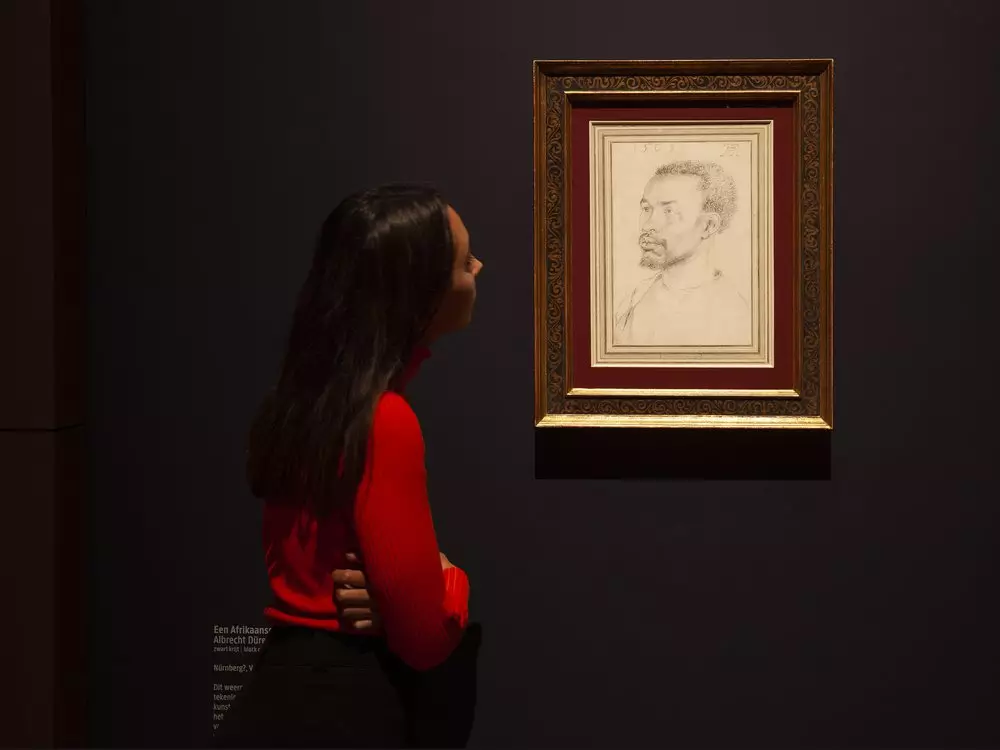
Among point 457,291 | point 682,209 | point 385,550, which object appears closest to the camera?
point 385,550

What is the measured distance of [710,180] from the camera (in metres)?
1.67

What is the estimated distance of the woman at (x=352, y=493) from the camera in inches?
51.3

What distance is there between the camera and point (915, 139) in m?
1.68

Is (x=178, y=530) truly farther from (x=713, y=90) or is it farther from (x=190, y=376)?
(x=713, y=90)

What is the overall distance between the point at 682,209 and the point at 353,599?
911mm

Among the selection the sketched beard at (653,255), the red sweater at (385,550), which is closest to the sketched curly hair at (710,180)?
the sketched beard at (653,255)

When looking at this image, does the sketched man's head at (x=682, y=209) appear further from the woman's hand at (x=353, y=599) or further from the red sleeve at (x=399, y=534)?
the woman's hand at (x=353, y=599)

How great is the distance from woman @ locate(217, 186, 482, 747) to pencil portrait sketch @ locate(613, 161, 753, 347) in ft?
1.43

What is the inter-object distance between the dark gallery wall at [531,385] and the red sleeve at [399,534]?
0.38 metres

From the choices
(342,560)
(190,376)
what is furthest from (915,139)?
(190,376)

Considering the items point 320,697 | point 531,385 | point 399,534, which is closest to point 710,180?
point 531,385

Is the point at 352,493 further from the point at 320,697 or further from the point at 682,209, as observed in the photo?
the point at 682,209

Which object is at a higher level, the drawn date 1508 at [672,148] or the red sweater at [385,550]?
the drawn date 1508 at [672,148]

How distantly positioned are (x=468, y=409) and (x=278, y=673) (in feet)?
1.98
